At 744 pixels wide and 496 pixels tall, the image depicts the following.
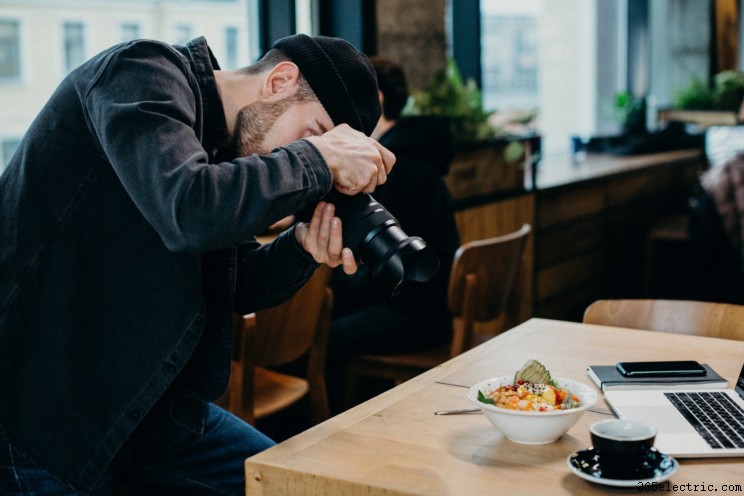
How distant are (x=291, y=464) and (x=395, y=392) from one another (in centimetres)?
35

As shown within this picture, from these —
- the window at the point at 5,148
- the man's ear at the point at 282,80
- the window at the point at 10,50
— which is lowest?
the window at the point at 5,148

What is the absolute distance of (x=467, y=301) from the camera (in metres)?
2.62

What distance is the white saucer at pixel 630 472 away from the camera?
1.10 metres

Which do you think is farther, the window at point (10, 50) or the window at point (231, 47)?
the window at point (231, 47)

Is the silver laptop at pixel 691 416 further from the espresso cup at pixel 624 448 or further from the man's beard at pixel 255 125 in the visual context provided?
the man's beard at pixel 255 125

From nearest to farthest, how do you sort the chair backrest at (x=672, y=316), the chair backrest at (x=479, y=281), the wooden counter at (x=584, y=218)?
the chair backrest at (x=672, y=316), the chair backrest at (x=479, y=281), the wooden counter at (x=584, y=218)

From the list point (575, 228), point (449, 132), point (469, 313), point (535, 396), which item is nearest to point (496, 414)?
point (535, 396)

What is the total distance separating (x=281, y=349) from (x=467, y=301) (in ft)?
1.89

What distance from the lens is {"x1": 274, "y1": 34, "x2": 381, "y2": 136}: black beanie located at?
1427mm

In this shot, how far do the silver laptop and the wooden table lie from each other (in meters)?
0.02

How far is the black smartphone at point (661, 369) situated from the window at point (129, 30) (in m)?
2.02

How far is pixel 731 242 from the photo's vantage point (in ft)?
13.6

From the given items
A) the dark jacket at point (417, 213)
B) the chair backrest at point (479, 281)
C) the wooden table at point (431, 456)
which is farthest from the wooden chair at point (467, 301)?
the wooden table at point (431, 456)

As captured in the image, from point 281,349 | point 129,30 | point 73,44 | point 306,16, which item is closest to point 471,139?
point 306,16
